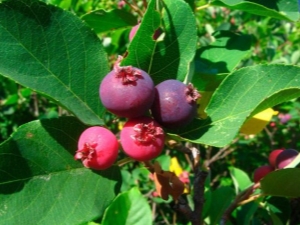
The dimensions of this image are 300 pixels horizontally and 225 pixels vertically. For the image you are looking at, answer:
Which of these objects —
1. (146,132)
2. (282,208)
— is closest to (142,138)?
(146,132)

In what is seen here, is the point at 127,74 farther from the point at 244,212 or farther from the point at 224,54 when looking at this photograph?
the point at 244,212

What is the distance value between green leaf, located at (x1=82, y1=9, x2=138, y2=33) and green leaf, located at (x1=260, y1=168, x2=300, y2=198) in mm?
606

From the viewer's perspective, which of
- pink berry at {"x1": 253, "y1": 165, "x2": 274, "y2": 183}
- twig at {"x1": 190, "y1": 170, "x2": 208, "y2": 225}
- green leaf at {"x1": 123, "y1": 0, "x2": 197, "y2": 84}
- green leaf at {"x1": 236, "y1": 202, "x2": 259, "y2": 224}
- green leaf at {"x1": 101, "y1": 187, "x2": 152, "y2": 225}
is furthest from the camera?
green leaf at {"x1": 236, "y1": 202, "x2": 259, "y2": 224}

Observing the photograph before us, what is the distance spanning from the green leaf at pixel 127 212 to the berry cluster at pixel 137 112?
0.09 metres

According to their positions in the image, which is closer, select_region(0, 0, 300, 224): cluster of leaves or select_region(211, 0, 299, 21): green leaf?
select_region(0, 0, 300, 224): cluster of leaves

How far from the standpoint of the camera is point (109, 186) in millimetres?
935

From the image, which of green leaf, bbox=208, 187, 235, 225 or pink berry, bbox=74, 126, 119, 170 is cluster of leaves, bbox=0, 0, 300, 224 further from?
green leaf, bbox=208, 187, 235, 225

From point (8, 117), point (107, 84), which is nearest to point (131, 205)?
point (107, 84)

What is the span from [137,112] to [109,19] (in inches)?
22.9

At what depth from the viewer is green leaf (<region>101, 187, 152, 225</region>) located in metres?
0.76

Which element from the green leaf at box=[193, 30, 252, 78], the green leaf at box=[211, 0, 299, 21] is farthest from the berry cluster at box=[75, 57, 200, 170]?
the green leaf at box=[193, 30, 252, 78]

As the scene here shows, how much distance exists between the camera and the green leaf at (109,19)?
1276 mm

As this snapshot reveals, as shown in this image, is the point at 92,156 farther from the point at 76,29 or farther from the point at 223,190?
the point at 223,190

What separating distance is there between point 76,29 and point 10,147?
0.26m
